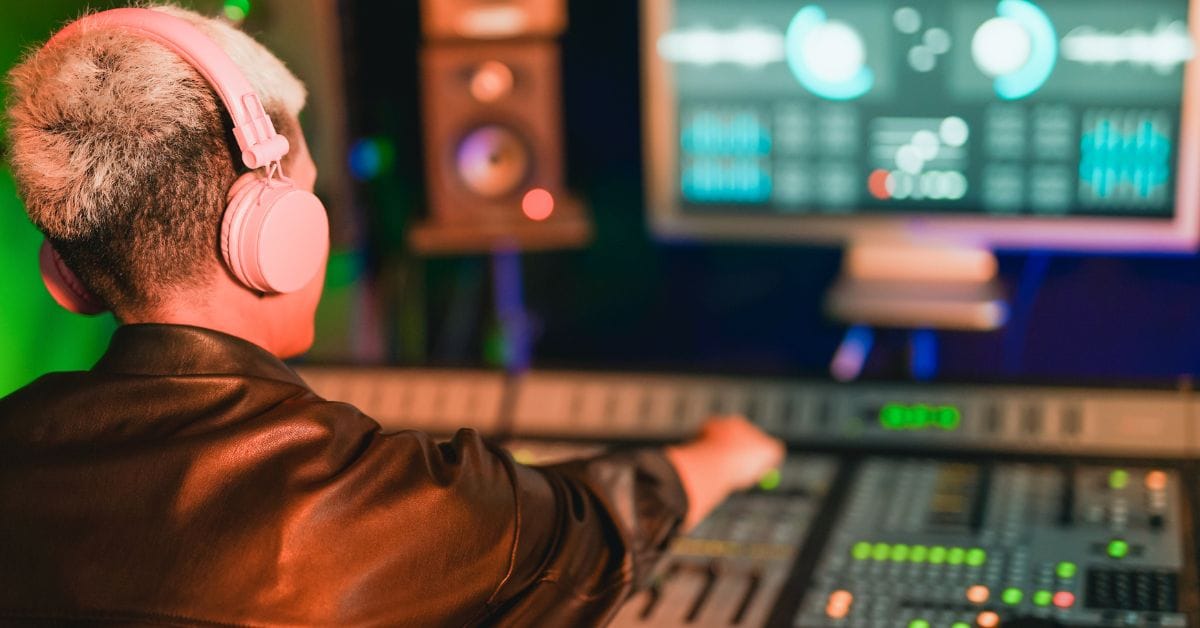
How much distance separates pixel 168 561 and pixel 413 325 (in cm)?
156

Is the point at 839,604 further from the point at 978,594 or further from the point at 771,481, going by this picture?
the point at 771,481

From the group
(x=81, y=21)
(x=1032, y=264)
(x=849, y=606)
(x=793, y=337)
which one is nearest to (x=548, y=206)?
(x=793, y=337)

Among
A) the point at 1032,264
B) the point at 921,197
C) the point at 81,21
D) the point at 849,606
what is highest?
the point at 81,21

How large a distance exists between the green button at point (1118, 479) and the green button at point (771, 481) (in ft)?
1.30

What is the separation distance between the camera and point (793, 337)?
2.39 meters

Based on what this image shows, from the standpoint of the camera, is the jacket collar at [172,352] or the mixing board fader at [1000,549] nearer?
the jacket collar at [172,352]

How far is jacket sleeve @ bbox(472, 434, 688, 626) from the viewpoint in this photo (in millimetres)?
1118

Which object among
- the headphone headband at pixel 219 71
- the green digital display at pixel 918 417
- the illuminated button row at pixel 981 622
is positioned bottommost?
the illuminated button row at pixel 981 622

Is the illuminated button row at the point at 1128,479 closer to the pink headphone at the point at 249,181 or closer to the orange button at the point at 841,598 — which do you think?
the orange button at the point at 841,598

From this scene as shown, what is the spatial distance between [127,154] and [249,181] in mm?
92

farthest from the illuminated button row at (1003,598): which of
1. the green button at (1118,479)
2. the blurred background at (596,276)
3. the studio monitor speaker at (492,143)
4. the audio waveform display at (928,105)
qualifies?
the studio monitor speaker at (492,143)

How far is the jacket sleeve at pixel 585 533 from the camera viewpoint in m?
1.12

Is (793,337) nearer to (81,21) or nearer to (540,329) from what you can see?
(540,329)

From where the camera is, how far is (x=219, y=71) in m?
1.02
